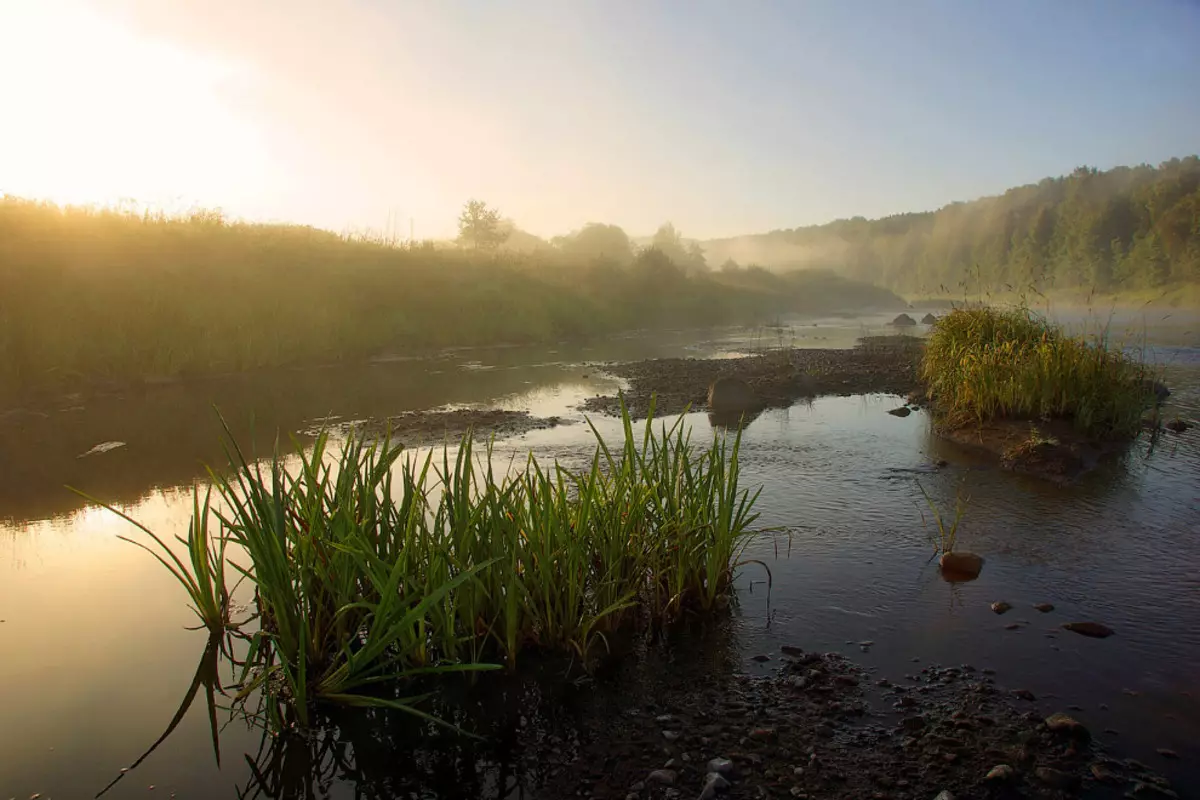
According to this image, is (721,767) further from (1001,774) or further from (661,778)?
(1001,774)

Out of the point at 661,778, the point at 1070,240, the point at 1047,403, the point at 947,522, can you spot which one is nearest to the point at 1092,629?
the point at 947,522

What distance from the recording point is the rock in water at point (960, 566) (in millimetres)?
5393

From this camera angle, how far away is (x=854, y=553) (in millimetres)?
5895

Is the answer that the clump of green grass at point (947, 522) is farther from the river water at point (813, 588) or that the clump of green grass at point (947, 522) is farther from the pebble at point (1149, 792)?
the pebble at point (1149, 792)

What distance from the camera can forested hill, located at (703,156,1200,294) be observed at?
46812 mm

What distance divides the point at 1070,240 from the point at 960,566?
68865mm

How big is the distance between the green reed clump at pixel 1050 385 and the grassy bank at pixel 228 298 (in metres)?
17.5

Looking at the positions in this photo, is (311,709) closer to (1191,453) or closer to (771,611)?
(771,611)

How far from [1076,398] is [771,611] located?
793 cm

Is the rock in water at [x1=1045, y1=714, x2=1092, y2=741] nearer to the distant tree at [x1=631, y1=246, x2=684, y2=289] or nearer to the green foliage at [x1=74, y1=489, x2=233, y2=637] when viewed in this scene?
the green foliage at [x1=74, y1=489, x2=233, y2=637]

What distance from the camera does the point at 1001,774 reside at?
10.1ft

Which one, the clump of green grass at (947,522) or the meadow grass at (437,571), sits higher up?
the meadow grass at (437,571)

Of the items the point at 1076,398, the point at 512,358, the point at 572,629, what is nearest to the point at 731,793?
the point at 572,629

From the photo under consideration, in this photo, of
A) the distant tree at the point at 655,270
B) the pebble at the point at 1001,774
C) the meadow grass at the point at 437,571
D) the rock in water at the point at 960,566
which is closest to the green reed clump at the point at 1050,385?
the rock in water at the point at 960,566
